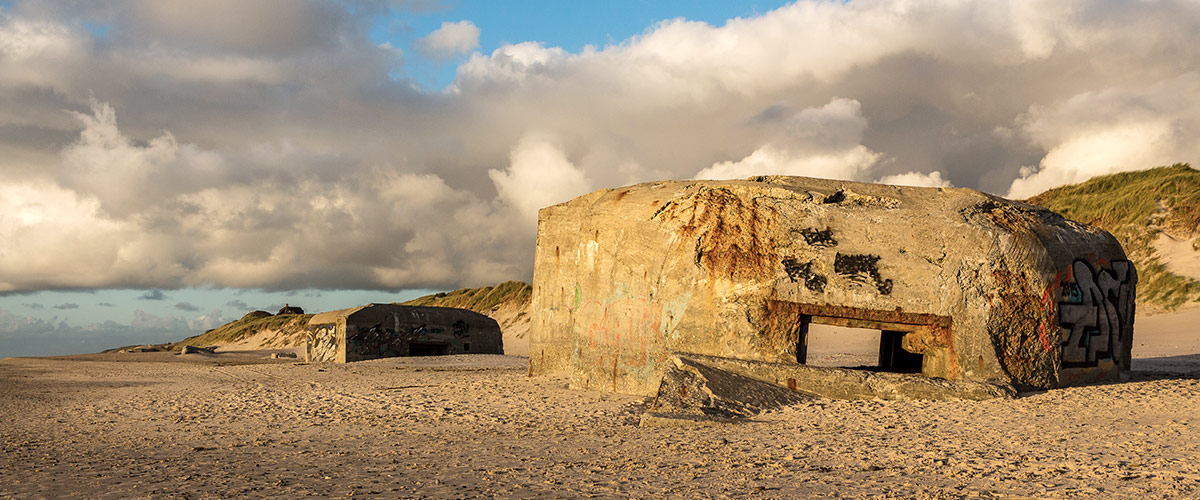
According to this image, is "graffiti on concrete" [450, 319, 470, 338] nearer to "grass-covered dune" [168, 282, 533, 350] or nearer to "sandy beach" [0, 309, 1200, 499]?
"sandy beach" [0, 309, 1200, 499]

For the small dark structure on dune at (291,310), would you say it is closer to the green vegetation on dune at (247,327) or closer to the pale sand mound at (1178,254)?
the green vegetation on dune at (247,327)

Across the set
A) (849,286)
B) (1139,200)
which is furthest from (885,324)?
(1139,200)

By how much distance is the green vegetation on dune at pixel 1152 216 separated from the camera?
21375 mm

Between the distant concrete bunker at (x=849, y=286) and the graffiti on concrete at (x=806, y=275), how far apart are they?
0.01m

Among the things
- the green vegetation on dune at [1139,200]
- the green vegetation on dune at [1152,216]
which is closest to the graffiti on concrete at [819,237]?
the green vegetation on dune at [1152,216]

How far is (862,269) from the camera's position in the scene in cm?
825

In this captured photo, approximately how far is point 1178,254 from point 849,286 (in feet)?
64.4

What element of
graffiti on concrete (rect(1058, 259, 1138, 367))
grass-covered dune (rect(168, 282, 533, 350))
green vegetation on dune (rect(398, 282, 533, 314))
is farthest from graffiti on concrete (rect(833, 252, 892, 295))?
green vegetation on dune (rect(398, 282, 533, 314))

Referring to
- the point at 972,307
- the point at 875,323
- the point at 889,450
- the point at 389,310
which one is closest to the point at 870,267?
the point at 875,323

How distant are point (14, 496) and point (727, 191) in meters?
6.76

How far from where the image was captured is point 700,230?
345 inches

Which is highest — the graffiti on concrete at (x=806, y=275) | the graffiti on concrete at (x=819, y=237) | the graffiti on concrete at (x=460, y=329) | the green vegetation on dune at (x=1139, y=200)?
the green vegetation on dune at (x=1139, y=200)

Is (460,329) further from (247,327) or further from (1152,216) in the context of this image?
(247,327)

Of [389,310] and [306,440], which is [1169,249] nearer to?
[389,310]
